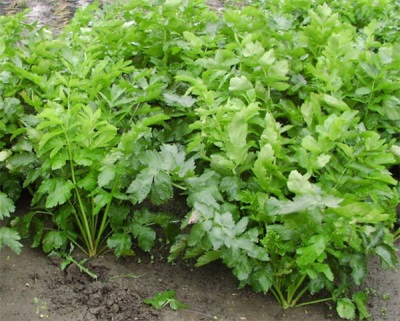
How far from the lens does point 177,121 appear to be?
3355 millimetres

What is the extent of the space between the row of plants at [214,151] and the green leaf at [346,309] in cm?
1

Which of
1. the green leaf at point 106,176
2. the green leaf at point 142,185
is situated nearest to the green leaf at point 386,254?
the green leaf at point 142,185

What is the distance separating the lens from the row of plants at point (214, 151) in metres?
2.69

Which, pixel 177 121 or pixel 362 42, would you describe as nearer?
pixel 177 121

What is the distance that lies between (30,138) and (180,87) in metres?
1.03

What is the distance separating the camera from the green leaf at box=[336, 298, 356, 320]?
2.81 meters

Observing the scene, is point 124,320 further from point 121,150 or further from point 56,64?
point 56,64

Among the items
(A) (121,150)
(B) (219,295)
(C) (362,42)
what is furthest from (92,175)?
(C) (362,42)

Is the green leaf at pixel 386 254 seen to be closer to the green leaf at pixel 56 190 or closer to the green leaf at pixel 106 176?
the green leaf at pixel 106 176

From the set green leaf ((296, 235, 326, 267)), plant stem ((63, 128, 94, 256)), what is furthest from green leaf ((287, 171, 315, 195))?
plant stem ((63, 128, 94, 256))

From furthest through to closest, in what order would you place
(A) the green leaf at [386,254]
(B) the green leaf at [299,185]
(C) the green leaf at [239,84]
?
(C) the green leaf at [239,84] < (A) the green leaf at [386,254] < (B) the green leaf at [299,185]

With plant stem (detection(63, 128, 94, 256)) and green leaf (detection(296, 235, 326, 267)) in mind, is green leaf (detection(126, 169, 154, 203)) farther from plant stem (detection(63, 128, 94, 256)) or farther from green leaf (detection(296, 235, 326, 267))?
green leaf (detection(296, 235, 326, 267))

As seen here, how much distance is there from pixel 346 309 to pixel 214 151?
102 cm

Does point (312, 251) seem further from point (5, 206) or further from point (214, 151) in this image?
point (5, 206)
